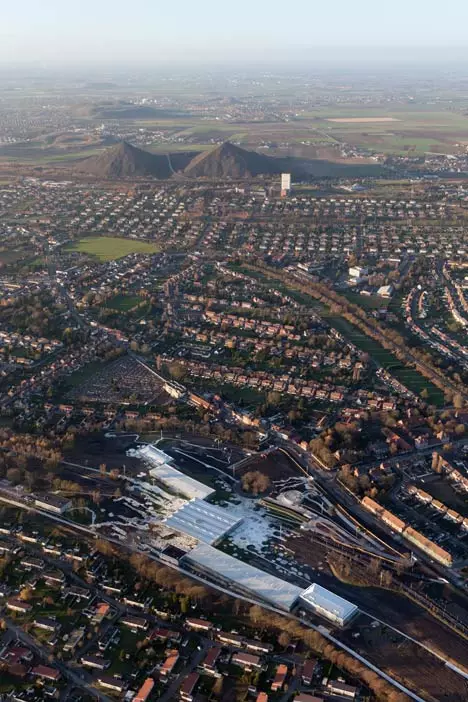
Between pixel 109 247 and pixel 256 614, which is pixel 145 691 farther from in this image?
pixel 109 247

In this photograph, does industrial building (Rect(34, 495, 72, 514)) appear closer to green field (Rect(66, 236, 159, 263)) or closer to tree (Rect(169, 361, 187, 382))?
tree (Rect(169, 361, 187, 382))

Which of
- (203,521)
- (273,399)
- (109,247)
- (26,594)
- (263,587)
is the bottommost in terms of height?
(26,594)

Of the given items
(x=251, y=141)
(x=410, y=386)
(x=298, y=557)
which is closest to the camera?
(x=298, y=557)

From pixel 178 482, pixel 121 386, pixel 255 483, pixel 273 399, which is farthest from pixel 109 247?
pixel 255 483

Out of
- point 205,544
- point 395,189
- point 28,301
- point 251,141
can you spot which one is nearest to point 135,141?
point 251,141

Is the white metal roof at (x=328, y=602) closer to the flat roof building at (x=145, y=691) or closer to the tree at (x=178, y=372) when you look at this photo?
the flat roof building at (x=145, y=691)

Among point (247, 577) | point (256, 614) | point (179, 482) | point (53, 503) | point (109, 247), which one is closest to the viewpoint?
point (256, 614)

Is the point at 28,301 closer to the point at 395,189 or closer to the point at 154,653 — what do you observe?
the point at 154,653
